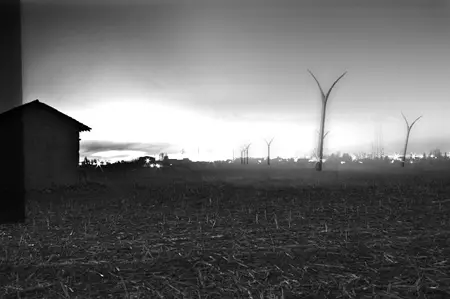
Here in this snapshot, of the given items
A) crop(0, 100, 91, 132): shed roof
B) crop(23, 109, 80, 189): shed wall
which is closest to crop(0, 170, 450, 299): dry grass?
crop(23, 109, 80, 189): shed wall

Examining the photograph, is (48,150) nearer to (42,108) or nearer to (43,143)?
(43,143)

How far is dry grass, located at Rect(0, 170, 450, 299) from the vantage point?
180 inches

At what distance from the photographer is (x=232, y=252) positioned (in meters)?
6.21

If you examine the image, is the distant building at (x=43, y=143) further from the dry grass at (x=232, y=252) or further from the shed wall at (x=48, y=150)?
the dry grass at (x=232, y=252)

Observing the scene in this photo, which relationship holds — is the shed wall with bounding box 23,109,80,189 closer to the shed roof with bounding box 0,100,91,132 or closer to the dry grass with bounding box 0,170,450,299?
the shed roof with bounding box 0,100,91,132

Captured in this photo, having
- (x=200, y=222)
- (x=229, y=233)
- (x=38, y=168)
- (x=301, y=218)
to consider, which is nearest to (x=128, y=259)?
(x=229, y=233)

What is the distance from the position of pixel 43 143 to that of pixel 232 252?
72.0ft

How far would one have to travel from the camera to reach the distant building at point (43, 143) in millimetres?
22844

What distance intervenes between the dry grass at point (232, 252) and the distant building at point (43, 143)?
13738 mm

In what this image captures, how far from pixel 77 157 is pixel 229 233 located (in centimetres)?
2087

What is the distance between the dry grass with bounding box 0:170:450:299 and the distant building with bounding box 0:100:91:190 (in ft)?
45.1

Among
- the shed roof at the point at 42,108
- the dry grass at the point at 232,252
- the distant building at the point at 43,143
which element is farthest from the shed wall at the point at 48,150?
the dry grass at the point at 232,252

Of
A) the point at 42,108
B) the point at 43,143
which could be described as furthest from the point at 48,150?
the point at 42,108

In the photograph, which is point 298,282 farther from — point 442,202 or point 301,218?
point 442,202
